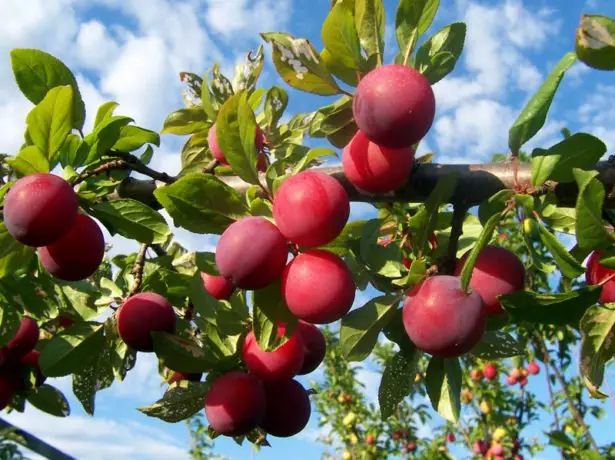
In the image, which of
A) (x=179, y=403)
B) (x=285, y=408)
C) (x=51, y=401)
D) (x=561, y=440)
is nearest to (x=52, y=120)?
(x=179, y=403)

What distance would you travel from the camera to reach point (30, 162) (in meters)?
1.20

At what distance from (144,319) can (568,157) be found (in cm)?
90

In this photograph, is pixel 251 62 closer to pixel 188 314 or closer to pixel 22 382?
pixel 188 314

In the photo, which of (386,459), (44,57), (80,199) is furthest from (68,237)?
(386,459)

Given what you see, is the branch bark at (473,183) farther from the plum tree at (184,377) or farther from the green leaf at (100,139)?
the plum tree at (184,377)

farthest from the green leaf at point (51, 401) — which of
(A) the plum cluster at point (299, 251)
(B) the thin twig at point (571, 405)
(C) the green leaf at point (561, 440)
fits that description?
(B) the thin twig at point (571, 405)

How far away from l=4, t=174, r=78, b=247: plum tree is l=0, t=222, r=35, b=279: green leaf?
12cm

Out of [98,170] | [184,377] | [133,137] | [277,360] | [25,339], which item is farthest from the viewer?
[25,339]

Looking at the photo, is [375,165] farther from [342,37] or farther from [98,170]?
[98,170]

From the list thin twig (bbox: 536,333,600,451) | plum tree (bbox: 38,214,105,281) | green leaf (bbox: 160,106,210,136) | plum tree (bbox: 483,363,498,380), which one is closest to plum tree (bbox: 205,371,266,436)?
plum tree (bbox: 38,214,105,281)

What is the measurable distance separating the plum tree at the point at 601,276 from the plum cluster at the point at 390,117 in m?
0.36

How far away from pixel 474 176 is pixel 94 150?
0.76 meters

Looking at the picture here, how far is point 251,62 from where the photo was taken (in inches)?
66.5

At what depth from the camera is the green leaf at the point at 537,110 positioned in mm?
950
